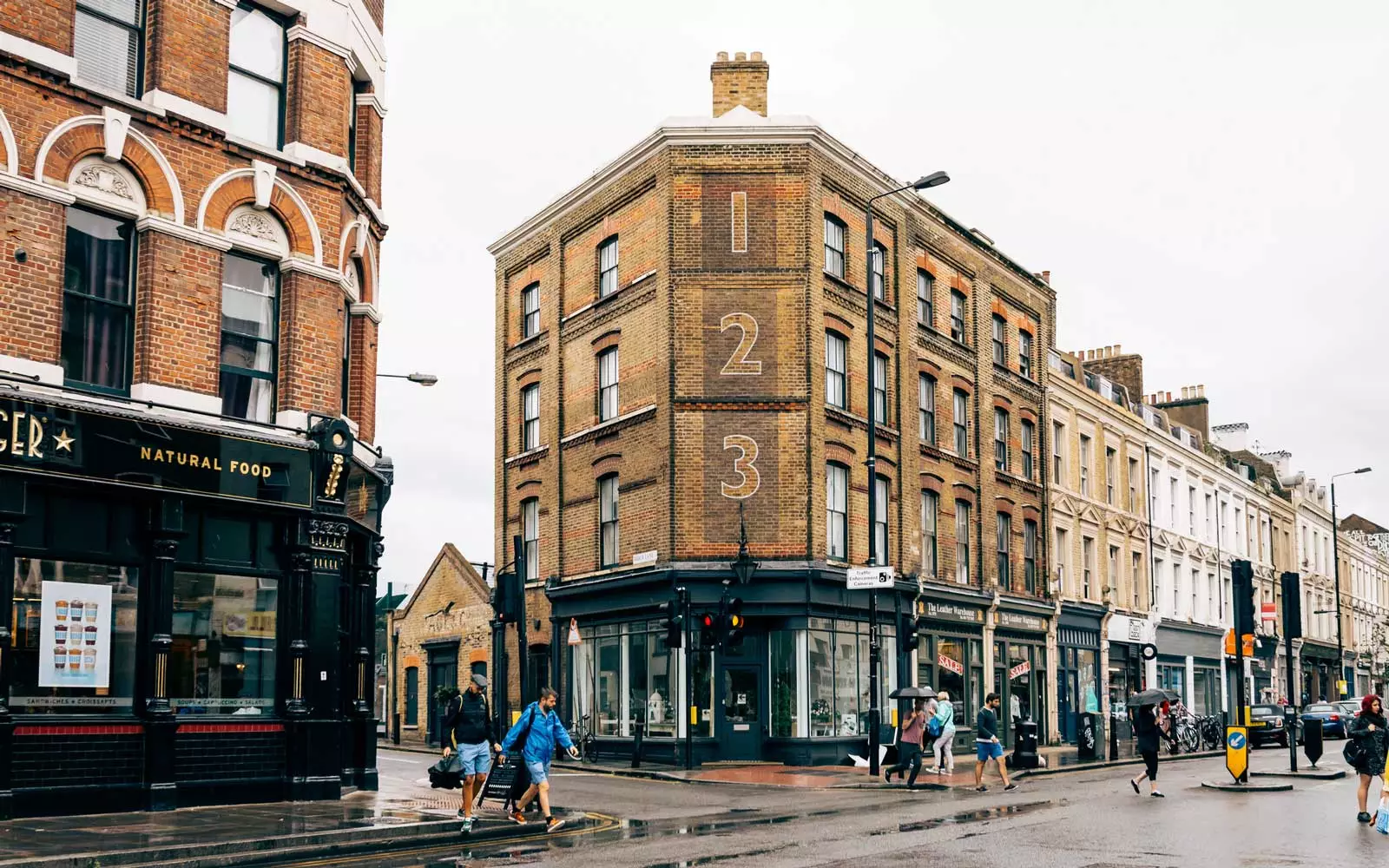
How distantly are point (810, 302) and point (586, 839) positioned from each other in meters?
17.0

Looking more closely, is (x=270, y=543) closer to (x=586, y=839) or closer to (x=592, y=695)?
(x=586, y=839)

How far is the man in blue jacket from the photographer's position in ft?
51.6

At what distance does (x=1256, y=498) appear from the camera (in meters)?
59.0

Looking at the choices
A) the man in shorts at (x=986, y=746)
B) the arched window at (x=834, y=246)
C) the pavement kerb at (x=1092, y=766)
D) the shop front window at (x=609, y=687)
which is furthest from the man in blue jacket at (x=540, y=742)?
the arched window at (x=834, y=246)

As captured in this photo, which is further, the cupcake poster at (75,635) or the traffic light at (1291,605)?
the traffic light at (1291,605)

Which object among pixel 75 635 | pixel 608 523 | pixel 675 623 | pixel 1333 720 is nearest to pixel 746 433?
pixel 608 523

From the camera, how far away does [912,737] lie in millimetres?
24469

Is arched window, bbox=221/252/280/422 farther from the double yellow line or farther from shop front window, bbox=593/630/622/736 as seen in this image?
shop front window, bbox=593/630/622/736

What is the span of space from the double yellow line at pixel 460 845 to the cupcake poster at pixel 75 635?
191 inches

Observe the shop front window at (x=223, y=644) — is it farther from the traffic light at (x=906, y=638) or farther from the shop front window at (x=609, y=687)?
the shop front window at (x=609, y=687)

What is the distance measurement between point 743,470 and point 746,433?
79 cm

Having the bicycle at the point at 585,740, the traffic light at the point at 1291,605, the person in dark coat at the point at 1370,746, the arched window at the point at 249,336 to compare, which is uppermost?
the arched window at the point at 249,336

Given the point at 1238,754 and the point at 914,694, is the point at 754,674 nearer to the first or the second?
the point at 914,694

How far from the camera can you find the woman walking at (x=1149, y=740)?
20281 mm
